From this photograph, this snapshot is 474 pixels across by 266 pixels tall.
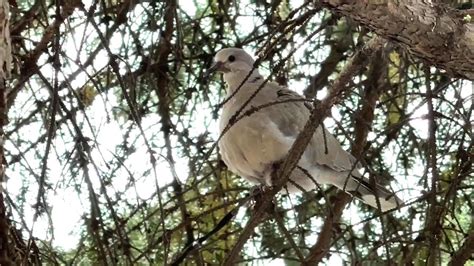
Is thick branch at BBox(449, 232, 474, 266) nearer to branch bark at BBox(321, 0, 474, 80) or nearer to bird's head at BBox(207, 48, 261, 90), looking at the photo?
branch bark at BBox(321, 0, 474, 80)

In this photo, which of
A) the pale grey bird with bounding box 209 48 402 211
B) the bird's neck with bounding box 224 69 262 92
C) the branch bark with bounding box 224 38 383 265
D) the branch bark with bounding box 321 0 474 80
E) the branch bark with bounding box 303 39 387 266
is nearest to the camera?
the branch bark with bounding box 321 0 474 80

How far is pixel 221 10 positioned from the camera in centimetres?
206

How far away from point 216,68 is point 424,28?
2.86 feet

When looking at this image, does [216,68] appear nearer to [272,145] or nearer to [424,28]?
[272,145]

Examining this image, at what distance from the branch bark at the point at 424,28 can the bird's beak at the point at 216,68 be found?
0.77 meters

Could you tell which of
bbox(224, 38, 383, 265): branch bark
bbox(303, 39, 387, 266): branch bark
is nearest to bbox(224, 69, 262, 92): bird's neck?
bbox(303, 39, 387, 266): branch bark

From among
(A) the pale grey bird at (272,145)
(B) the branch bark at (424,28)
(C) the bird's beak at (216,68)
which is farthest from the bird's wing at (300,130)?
(B) the branch bark at (424,28)

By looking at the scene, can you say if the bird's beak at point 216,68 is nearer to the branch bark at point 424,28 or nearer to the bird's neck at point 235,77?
the bird's neck at point 235,77

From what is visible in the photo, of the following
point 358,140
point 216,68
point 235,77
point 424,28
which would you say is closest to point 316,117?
point 424,28

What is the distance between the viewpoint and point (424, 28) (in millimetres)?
1202

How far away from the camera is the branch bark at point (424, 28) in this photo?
115 centimetres

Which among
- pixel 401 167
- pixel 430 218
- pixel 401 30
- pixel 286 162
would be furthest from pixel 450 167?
pixel 401 30

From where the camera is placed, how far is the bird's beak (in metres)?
1.98

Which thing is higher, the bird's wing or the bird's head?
the bird's head
